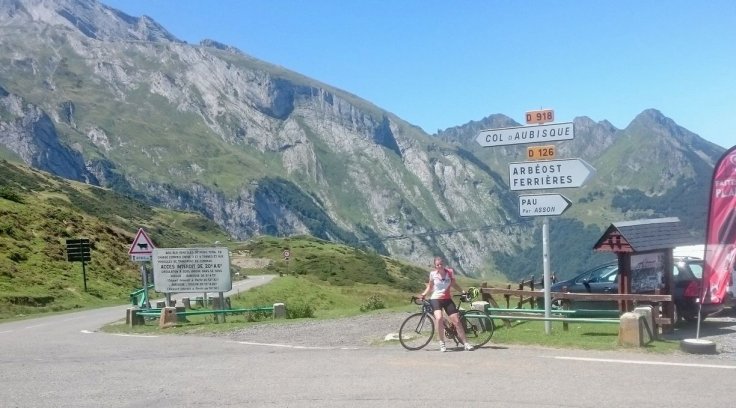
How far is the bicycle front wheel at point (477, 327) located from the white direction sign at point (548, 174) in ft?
8.82

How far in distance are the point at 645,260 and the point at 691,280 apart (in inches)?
79.8

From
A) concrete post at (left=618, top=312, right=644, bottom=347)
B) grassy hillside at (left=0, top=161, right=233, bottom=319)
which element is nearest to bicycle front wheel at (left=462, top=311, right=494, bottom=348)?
concrete post at (left=618, top=312, right=644, bottom=347)

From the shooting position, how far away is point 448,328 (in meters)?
13.3

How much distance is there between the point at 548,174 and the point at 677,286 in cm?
467

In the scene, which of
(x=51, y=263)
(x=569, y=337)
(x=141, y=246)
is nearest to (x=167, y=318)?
(x=141, y=246)

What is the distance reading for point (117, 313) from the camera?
31.5 m

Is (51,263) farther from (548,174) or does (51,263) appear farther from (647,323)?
(647,323)

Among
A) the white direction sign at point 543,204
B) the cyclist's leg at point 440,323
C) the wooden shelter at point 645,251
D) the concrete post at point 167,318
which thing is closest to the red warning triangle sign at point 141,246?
the concrete post at point 167,318

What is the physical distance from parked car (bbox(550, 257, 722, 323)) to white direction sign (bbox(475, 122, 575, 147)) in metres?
4.23

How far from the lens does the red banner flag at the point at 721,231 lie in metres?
10.8

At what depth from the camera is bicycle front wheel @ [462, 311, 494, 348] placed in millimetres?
13680

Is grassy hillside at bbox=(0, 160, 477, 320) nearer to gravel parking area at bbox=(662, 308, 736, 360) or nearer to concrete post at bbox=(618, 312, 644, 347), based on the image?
gravel parking area at bbox=(662, 308, 736, 360)

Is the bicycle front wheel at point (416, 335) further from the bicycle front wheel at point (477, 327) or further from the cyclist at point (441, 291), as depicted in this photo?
the bicycle front wheel at point (477, 327)

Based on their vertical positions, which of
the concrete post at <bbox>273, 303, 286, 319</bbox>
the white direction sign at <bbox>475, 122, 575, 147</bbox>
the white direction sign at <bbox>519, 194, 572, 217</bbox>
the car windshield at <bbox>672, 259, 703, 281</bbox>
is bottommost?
the concrete post at <bbox>273, 303, 286, 319</bbox>
